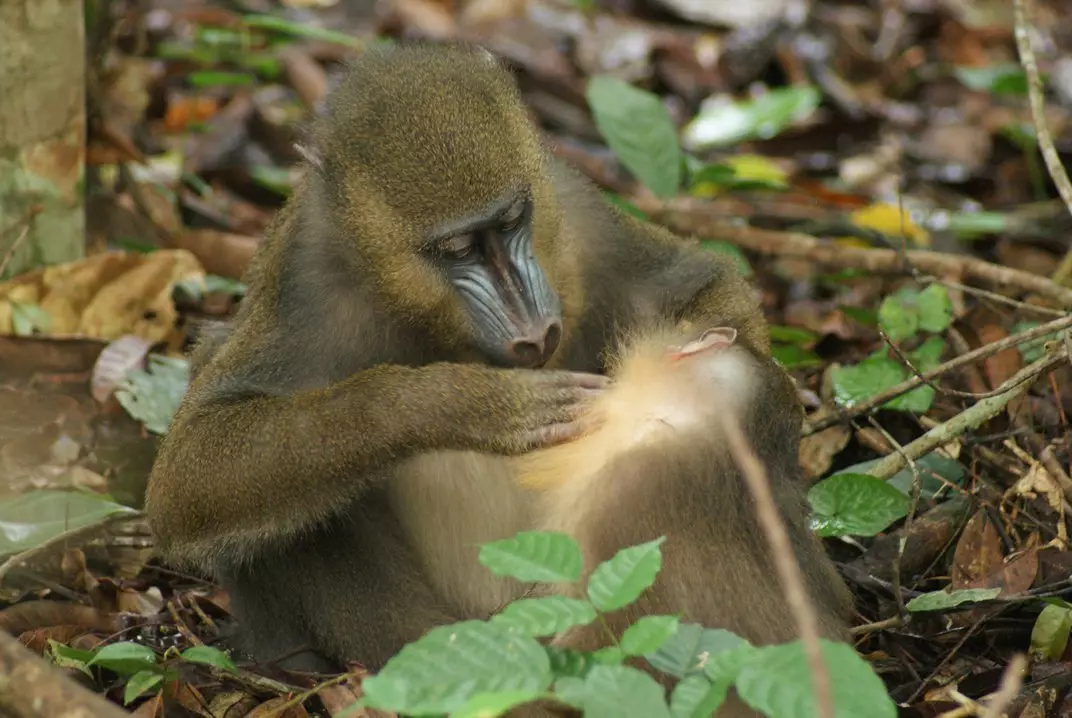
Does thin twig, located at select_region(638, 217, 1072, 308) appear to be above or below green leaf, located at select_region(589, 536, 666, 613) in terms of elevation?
below

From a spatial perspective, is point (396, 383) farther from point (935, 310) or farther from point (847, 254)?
point (847, 254)

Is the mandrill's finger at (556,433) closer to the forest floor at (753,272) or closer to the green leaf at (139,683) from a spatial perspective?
the forest floor at (753,272)

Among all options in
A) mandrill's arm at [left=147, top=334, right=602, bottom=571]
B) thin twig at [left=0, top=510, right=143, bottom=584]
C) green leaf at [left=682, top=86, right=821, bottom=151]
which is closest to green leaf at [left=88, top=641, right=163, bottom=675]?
mandrill's arm at [left=147, top=334, right=602, bottom=571]

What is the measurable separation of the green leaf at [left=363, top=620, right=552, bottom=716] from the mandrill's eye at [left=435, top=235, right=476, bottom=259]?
120cm

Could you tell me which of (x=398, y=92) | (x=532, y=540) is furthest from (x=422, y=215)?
(x=532, y=540)

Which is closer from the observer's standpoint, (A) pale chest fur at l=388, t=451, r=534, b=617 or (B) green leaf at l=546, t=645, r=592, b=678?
(B) green leaf at l=546, t=645, r=592, b=678

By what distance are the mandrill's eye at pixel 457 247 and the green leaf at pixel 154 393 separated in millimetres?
1488

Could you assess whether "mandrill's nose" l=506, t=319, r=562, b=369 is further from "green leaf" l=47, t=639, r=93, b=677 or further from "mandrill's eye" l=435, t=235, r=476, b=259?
"green leaf" l=47, t=639, r=93, b=677

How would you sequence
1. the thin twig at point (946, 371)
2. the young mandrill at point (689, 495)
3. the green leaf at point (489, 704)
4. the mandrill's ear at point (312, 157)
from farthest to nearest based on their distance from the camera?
the thin twig at point (946, 371), the mandrill's ear at point (312, 157), the young mandrill at point (689, 495), the green leaf at point (489, 704)

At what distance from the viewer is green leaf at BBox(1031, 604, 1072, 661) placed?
3529mm

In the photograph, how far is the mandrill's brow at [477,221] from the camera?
136 inches

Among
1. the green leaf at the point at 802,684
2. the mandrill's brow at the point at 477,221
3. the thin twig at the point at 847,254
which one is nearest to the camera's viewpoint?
the green leaf at the point at 802,684

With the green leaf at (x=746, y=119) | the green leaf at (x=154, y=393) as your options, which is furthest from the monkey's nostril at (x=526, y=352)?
the green leaf at (x=746, y=119)

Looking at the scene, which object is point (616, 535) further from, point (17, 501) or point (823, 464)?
point (17, 501)
